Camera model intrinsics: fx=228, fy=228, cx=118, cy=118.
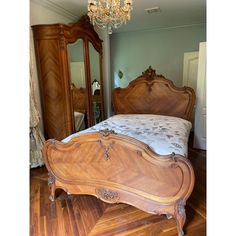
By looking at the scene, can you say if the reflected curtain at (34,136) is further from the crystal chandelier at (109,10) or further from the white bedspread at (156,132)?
the crystal chandelier at (109,10)

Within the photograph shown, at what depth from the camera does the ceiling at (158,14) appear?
11.1ft

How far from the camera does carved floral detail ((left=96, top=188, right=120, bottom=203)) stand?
217 centimetres

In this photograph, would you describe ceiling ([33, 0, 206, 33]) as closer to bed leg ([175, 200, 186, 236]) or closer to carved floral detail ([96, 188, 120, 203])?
carved floral detail ([96, 188, 120, 203])

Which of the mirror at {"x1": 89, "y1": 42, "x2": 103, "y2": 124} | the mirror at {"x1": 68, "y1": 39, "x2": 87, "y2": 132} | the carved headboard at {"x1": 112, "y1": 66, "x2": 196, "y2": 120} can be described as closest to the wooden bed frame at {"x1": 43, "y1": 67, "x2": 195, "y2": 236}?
the mirror at {"x1": 68, "y1": 39, "x2": 87, "y2": 132}

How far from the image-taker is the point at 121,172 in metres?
2.13

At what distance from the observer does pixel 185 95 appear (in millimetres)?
3885

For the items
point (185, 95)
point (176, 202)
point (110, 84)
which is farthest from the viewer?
point (110, 84)

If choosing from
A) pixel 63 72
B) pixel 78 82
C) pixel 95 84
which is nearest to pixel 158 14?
pixel 95 84

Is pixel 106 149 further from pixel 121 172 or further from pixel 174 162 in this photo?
pixel 174 162

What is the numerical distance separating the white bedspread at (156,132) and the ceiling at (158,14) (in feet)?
5.68

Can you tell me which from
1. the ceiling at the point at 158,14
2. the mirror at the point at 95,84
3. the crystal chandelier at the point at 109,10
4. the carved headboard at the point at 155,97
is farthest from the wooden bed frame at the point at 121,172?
the ceiling at the point at 158,14
